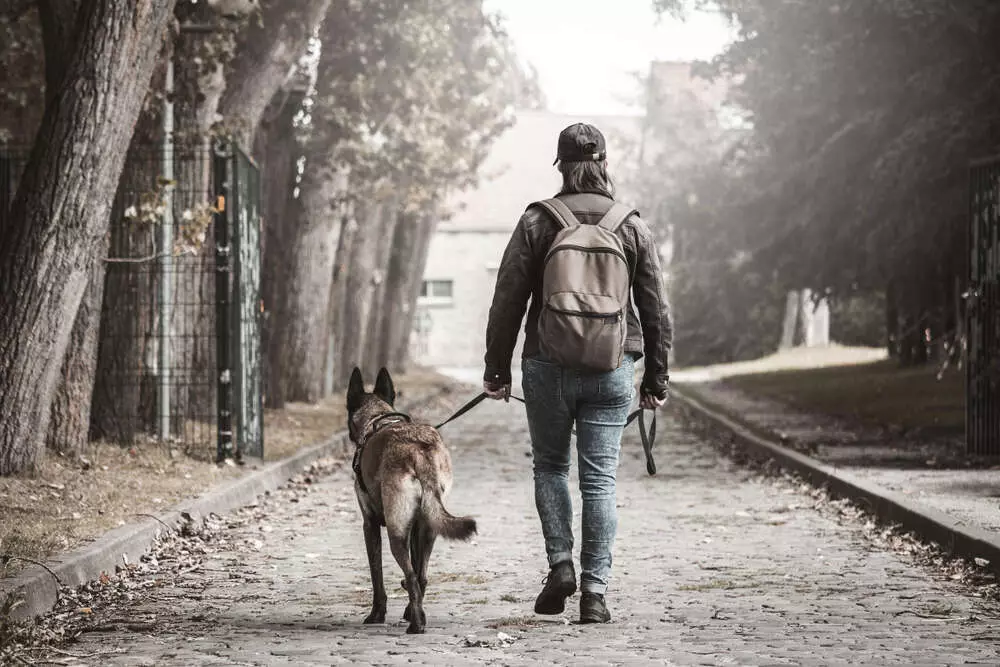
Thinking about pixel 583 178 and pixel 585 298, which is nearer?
pixel 585 298

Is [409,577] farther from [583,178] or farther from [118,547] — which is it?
[118,547]

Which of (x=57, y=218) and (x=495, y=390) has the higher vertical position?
(x=57, y=218)

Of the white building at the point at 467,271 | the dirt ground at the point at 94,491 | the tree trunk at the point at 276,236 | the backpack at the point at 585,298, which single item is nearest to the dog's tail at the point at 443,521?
the backpack at the point at 585,298

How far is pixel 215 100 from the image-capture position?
53.2 feet

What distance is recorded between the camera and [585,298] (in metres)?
6.74

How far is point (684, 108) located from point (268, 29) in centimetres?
4386

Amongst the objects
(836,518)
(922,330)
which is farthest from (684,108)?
(836,518)

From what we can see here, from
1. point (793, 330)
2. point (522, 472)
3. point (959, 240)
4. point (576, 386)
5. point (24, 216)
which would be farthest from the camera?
point (793, 330)

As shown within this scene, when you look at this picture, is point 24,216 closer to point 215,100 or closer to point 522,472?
point 215,100

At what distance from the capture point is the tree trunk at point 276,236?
2261 centimetres

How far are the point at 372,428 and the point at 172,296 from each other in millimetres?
9162

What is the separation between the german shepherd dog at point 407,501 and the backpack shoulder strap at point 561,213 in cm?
111

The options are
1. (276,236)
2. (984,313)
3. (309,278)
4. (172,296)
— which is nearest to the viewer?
(984,313)

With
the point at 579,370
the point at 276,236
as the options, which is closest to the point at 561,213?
the point at 579,370
